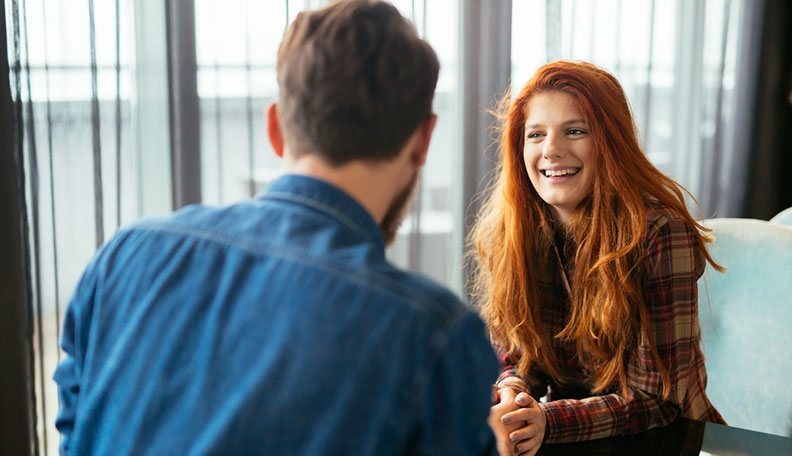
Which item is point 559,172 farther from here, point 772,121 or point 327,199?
point 772,121

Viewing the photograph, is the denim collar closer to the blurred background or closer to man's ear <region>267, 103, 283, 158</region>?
man's ear <region>267, 103, 283, 158</region>

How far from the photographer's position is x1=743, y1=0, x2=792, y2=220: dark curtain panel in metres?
3.54

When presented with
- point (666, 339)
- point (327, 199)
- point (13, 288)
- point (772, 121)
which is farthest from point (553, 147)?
point (772, 121)

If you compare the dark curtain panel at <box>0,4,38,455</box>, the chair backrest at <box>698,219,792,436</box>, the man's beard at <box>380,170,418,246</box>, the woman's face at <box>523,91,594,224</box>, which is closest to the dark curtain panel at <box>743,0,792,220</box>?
the chair backrest at <box>698,219,792,436</box>

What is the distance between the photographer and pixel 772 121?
11.8 feet

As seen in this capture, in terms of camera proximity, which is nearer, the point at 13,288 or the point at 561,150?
the point at 561,150

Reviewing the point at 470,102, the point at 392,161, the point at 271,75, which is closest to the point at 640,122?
the point at 470,102

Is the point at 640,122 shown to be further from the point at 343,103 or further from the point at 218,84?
the point at 343,103

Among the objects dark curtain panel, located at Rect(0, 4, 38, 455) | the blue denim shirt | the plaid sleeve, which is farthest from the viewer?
dark curtain panel, located at Rect(0, 4, 38, 455)

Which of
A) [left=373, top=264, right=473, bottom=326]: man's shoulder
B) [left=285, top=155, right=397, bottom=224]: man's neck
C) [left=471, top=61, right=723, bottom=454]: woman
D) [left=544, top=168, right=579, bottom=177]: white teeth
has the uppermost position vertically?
[left=285, top=155, right=397, bottom=224]: man's neck

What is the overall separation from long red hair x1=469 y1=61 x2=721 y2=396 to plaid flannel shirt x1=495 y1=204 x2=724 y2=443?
19 millimetres

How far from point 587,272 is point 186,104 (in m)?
1.13

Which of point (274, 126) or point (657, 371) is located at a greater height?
point (274, 126)

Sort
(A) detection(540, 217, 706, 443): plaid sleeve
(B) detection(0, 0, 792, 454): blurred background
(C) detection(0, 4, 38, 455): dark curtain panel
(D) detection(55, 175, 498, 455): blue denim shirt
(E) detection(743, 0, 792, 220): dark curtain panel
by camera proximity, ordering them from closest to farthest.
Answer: (D) detection(55, 175, 498, 455): blue denim shirt → (A) detection(540, 217, 706, 443): plaid sleeve → (C) detection(0, 4, 38, 455): dark curtain panel → (B) detection(0, 0, 792, 454): blurred background → (E) detection(743, 0, 792, 220): dark curtain panel
